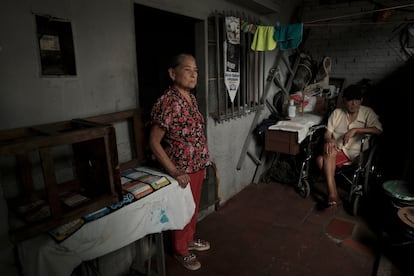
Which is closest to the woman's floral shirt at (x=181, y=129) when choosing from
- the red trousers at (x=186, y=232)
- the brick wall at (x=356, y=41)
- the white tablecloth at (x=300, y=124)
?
the red trousers at (x=186, y=232)

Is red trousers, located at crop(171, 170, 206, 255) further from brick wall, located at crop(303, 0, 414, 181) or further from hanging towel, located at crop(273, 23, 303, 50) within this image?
brick wall, located at crop(303, 0, 414, 181)

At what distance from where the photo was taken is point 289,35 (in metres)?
2.83

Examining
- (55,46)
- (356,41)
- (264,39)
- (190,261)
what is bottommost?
(190,261)

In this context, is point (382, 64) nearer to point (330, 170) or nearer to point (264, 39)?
point (330, 170)

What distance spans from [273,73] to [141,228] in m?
3.09

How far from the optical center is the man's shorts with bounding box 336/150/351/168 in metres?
3.32

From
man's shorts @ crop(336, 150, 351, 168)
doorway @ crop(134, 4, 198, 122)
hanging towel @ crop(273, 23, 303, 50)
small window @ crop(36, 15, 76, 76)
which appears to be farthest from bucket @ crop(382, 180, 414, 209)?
small window @ crop(36, 15, 76, 76)

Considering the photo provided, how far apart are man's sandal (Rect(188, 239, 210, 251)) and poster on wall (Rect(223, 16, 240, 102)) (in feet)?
5.24

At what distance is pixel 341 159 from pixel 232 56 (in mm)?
1821

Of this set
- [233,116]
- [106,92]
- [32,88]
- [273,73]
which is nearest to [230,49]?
[233,116]

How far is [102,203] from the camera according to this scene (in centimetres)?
144

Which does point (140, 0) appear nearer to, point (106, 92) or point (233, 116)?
point (106, 92)

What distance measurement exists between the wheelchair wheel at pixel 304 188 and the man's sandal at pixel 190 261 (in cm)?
187

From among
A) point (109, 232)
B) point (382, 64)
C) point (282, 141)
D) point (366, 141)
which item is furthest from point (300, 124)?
point (109, 232)
